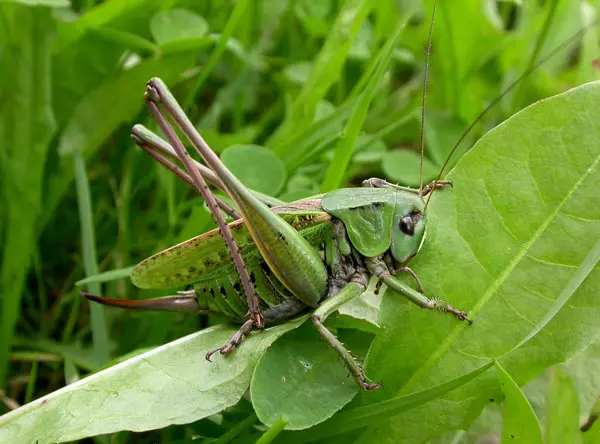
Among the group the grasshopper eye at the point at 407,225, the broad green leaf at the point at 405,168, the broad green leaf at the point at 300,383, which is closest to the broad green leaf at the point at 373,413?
the broad green leaf at the point at 300,383

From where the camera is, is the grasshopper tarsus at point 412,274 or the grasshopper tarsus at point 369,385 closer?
the grasshopper tarsus at point 369,385

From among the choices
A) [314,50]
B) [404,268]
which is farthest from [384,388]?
[314,50]

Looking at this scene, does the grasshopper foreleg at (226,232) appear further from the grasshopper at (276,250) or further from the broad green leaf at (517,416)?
the broad green leaf at (517,416)

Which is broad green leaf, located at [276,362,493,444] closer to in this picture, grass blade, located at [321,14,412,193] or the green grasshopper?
the green grasshopper

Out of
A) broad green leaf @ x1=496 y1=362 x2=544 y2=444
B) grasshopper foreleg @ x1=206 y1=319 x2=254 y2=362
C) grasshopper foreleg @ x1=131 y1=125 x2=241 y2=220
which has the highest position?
grasshopper foreleg @ x1=131 y1=125 x2=241 y2=220

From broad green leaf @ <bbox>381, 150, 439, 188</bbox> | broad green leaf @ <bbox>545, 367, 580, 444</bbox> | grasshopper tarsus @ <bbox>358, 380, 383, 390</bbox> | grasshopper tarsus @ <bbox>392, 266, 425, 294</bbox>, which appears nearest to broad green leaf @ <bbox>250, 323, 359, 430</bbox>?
grasshopper tarsus @ <bbox>358, 380, 383, 390</bbox>

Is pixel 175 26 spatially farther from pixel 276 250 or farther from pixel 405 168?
pixel 276 250
